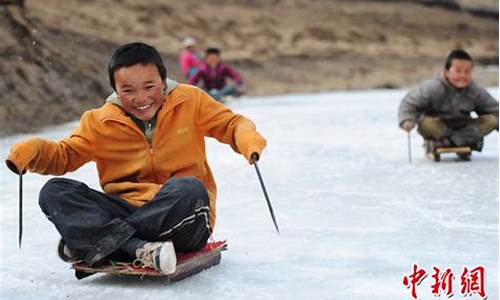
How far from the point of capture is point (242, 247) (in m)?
4.49

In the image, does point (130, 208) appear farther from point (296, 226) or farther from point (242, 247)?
point (296, 226)

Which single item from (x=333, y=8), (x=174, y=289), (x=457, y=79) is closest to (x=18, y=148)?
(x=174, y=289)

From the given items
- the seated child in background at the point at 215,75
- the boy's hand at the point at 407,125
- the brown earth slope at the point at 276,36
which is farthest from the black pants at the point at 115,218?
the seated child in background at the point at 215,75

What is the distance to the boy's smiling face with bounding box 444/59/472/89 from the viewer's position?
24.0 feet

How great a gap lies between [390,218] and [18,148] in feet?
6.67

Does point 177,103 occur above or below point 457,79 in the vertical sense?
above

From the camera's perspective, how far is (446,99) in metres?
7.49

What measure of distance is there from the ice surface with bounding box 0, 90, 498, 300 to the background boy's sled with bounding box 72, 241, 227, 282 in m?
0.04

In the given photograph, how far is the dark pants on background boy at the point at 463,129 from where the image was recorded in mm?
7422

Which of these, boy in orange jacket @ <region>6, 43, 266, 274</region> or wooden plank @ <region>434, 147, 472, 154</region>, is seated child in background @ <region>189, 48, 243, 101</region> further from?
boy in orange jacket @ <region>6, 43, 266, 274</region>

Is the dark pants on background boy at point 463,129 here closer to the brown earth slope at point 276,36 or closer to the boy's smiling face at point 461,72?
the boy's smiling face at point 461,72

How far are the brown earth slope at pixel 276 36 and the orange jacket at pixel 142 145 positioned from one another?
8.69m

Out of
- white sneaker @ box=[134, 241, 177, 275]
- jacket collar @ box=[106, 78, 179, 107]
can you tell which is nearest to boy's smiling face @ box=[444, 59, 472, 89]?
jacket collar @ box=[106, 78, 179, 107]

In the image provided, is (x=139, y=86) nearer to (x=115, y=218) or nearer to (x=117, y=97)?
(x=117, y=97)
